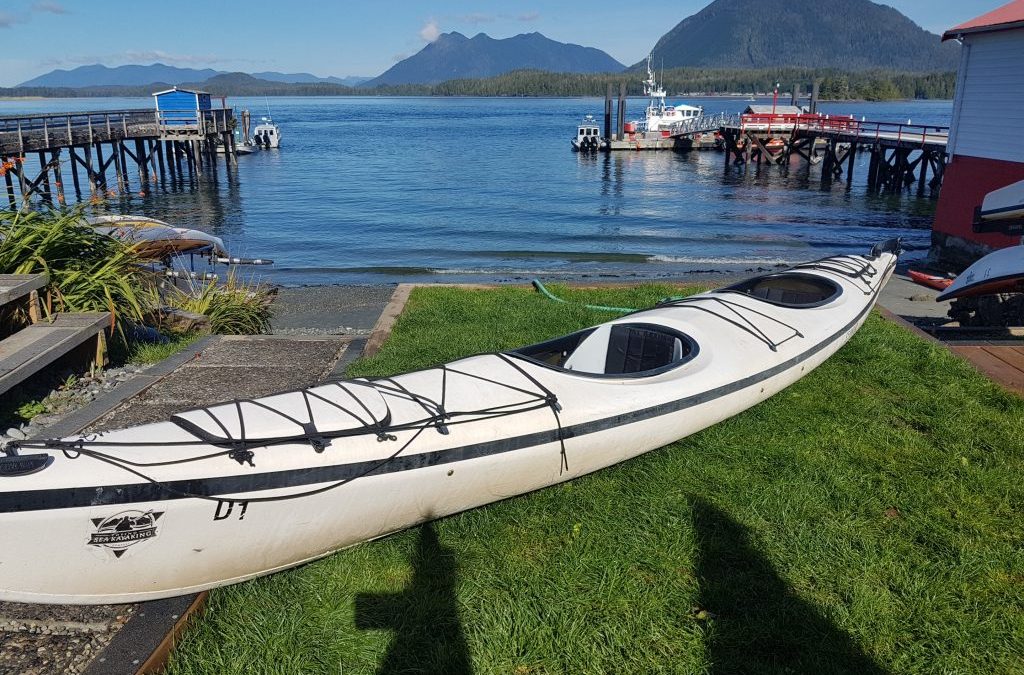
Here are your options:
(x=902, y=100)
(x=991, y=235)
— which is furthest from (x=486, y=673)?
(x=902, y=100)

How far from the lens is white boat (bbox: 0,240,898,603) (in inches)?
125

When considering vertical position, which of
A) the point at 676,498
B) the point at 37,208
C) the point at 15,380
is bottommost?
the point at 676,498

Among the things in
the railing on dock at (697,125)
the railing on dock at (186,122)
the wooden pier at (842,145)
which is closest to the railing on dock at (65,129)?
the railing on dock at (186,122)

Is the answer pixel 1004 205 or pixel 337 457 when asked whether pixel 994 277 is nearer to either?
pixel 1004 205

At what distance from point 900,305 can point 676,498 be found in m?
9.48

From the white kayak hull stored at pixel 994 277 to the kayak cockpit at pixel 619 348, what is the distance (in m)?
5.66

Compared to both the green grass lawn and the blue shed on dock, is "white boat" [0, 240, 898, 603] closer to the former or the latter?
the green grass lawn

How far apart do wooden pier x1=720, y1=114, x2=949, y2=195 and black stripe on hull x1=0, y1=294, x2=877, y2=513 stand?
102ft

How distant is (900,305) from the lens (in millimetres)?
12125

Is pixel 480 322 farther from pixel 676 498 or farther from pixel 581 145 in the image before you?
pixel 581 145

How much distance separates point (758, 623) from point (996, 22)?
1565 cm

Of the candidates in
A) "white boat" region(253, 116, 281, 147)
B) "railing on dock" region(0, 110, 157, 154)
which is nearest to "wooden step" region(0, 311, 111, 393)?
"railing on dock" region(0, 110, 157, 154)

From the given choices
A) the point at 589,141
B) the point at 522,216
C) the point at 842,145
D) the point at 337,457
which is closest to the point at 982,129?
the point at 522,216

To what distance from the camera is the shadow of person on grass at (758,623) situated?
127 inches
